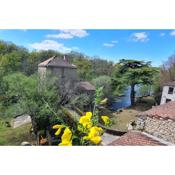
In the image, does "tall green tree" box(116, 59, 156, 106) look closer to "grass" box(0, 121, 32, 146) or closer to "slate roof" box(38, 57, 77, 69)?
"slate roof" box(38, 57, 77, 69)

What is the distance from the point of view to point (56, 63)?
2.03 metres

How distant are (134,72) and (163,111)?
1.40 ft

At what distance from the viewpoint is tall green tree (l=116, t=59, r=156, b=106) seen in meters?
1.95

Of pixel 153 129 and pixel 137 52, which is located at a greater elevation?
pixel 137 52

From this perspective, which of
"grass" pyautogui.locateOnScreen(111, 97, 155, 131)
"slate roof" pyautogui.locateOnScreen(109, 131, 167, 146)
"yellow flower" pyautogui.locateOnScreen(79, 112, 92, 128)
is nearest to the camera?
"yellow flower" pyautogui.locateOnScreen(79, 112, 92, 128)

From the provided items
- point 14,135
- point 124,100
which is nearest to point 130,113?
point 124,100

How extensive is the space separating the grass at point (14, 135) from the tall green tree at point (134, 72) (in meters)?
1.05

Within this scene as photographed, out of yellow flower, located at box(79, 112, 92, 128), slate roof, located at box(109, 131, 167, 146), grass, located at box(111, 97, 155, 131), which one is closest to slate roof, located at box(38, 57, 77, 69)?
grass, located at box(111, 97, 155, 131)

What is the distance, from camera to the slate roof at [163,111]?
1799mm

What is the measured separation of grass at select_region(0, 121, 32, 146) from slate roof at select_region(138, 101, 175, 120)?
1.11 m

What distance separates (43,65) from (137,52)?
877 mm
